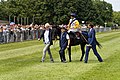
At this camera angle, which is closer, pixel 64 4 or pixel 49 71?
pixel 49 71

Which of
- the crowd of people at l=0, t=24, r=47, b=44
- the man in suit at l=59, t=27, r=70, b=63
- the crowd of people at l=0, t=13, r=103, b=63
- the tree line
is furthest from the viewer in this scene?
the tree line

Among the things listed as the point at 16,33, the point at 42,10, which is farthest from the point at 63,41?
the point at 42,10

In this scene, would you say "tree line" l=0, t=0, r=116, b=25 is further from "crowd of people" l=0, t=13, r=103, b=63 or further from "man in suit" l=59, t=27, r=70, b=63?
"man in suit" l=59, t=27, r=70, b=63

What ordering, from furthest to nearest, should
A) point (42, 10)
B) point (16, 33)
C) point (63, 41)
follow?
point (42, 10)
point (16, 33)
point (63, 41)

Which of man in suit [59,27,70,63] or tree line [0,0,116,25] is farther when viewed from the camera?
tree line [0,0,116,25]

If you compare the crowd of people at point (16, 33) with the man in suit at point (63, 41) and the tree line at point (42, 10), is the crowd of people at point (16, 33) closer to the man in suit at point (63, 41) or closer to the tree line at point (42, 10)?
the man in suit at point (63, 41)

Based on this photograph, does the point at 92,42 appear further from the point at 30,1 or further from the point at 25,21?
the point at 30,1

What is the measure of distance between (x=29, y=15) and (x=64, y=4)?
1015cm

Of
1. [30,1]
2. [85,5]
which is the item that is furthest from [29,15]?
[85,5]

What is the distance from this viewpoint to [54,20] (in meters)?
92.9

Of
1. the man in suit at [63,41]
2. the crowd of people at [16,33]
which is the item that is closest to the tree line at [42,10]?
the crowd of people at [16,33]

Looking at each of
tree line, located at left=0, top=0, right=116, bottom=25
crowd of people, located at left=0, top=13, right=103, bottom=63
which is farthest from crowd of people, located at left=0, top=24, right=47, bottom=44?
tree line, located at left=0, top=0, right=116, bottom=25

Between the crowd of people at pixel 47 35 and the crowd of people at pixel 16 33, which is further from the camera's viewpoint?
the crowd of people at pixel 16 33

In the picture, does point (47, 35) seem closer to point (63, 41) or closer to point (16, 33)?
point (63, 41)
